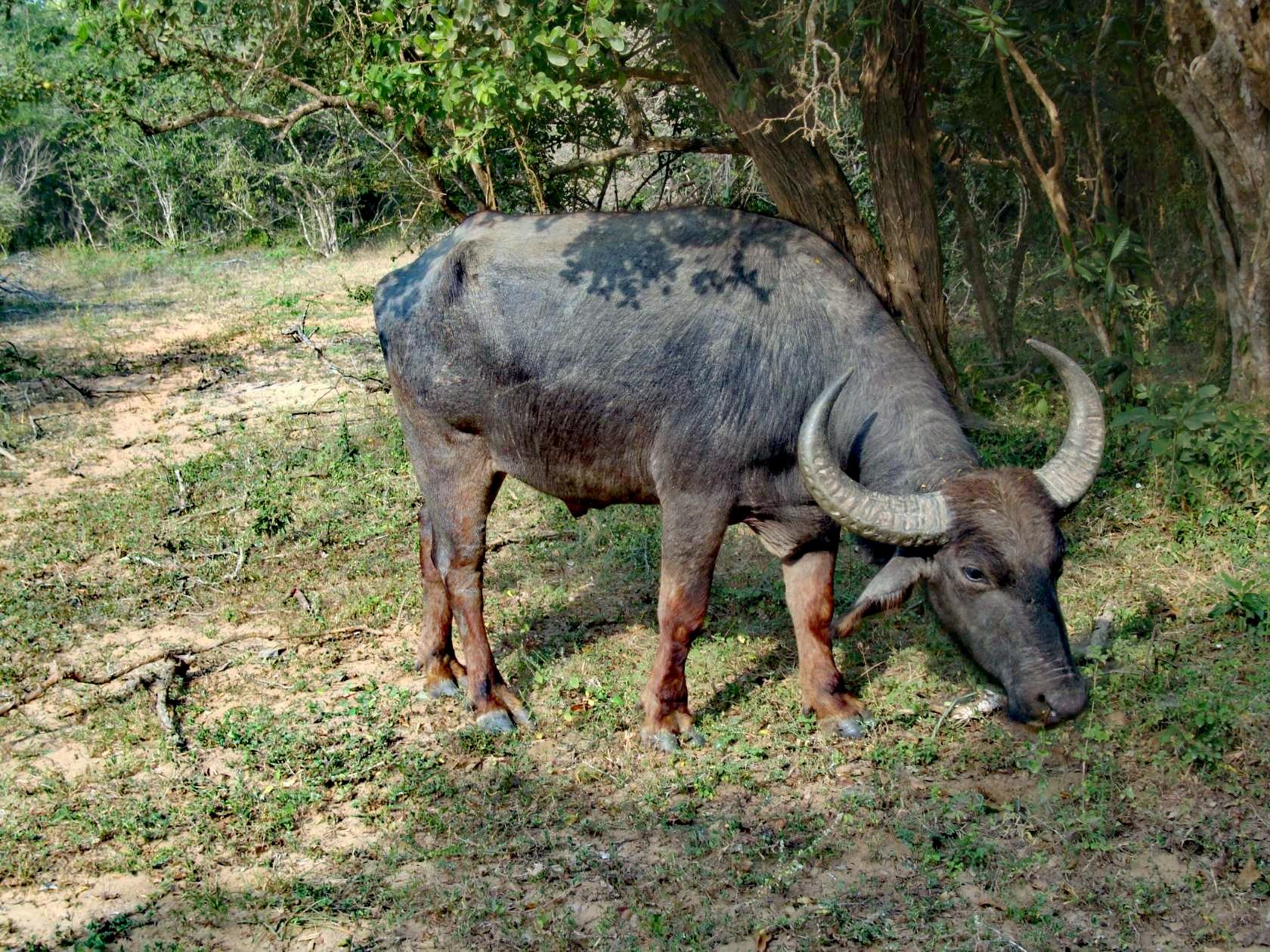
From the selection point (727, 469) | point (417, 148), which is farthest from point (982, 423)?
point (417, 148)

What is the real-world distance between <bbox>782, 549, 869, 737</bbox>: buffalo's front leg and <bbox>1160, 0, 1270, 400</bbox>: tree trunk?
3.47m

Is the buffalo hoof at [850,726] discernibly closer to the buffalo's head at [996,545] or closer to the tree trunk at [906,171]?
the buffalo's head at [996,545]

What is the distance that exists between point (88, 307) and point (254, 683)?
11721 millimetres

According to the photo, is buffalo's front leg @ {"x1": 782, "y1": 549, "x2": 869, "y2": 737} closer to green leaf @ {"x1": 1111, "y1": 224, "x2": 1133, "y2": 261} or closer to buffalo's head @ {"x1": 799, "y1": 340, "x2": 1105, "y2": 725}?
buffalo's head @ {"x1": 799, "y1": 340, "x2": 1105, "y2": 725}

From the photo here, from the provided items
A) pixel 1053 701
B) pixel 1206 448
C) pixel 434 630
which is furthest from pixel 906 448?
pixel 1206 448

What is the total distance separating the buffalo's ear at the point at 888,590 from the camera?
4418mm

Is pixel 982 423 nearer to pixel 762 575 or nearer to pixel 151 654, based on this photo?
pixel 762 575

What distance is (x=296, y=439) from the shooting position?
29.9 feet

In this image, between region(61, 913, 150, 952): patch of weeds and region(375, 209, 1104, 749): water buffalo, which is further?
region(375, 209, 1104, 749): water buffalo

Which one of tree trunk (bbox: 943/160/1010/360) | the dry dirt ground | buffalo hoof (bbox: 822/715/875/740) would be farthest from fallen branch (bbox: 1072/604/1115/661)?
tree trunk (bbox: 943/160/1010/360)

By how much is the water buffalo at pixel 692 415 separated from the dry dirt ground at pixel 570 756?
422 mm

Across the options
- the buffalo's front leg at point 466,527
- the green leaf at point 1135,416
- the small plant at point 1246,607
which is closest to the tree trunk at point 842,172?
the green leaf at point 1135,416

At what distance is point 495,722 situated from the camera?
5.32m

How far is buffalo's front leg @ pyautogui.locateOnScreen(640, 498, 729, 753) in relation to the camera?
16.1 feet
